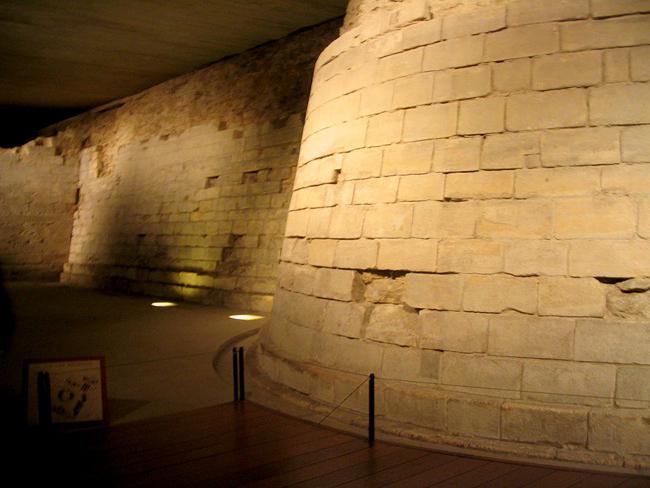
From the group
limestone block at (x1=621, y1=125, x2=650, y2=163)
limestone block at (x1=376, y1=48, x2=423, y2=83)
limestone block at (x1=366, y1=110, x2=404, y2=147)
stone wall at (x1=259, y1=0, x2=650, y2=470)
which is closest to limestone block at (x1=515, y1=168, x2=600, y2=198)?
stone wall at (x1=259, y1=0, x2=650, y2=470)

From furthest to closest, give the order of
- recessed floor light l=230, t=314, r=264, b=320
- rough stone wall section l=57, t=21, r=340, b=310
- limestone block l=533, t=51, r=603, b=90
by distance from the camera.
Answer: rough stone wall section l=57, t=21, r=340, b=310 < recessed floor light l=230, t=314, r=264, b=320 < limestone block l=533, t=51, r=603, b=90

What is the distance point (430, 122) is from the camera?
3799 mm

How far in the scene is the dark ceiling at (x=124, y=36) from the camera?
9.01 metres

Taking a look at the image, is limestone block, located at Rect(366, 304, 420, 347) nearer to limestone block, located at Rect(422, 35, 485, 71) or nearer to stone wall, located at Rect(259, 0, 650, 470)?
stone wall, located at Rect(259, 0, 650, 470)

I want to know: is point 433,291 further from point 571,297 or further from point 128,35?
point 128,35

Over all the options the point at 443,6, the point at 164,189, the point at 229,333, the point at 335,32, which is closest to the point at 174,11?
the point at 335,32

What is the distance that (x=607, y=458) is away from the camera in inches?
115

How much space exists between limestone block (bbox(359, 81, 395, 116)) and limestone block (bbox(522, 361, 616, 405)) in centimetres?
209

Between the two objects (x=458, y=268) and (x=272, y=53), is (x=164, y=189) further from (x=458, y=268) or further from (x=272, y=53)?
(x=458, y=268)

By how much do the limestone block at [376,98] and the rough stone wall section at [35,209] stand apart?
13.4 metres

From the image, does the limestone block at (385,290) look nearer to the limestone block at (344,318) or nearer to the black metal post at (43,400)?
the limestone block at (344,318)

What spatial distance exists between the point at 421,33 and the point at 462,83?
0.60 m

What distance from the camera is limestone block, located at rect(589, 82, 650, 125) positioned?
3.24 m

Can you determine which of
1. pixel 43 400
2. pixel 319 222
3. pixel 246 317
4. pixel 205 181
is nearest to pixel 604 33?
pixel 319 222
